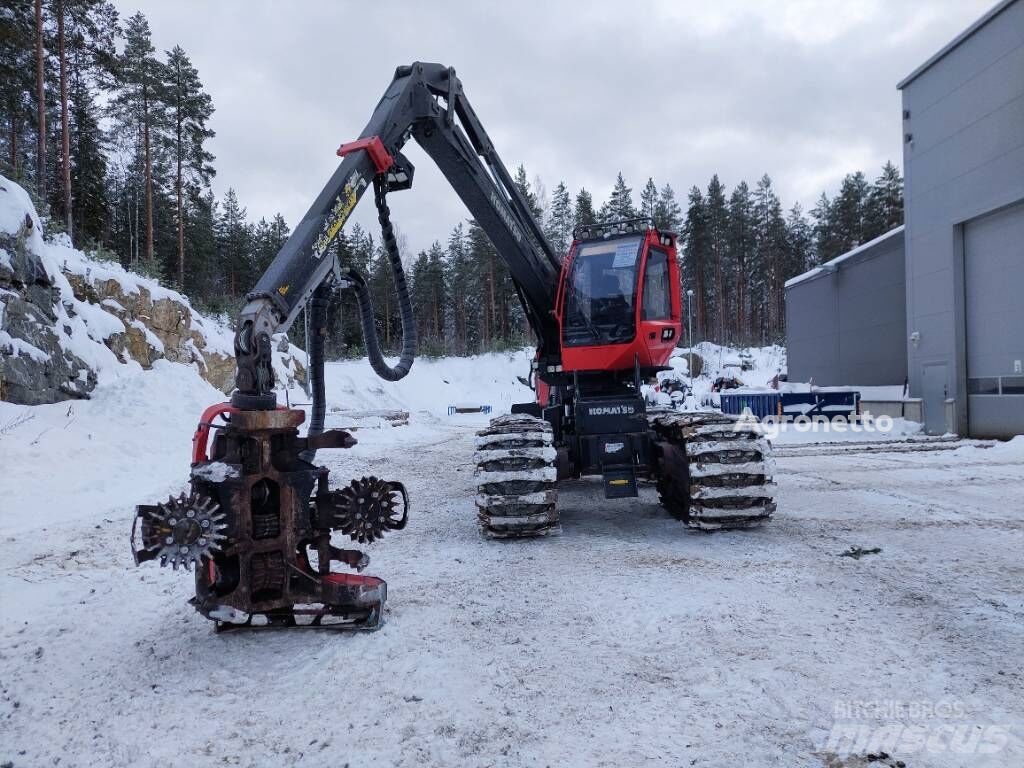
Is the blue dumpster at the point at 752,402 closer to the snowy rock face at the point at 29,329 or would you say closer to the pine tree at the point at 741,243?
the snowy rock face at the point at 29,329

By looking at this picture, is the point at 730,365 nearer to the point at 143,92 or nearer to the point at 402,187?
the point at 143,92

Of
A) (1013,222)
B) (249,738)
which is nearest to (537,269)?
(249,738)

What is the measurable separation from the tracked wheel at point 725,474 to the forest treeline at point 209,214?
15097 millimetres

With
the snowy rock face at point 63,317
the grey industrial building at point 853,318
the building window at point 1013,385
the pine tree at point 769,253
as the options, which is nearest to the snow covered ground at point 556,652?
the snowy rock face at point 63,317

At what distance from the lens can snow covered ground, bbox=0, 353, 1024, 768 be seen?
92.8 inches

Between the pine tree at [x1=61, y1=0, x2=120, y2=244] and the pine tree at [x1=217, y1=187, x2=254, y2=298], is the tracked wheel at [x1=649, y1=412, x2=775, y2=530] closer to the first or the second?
the pine tree at [x1=61, y1=0, x2=120, y2=244]

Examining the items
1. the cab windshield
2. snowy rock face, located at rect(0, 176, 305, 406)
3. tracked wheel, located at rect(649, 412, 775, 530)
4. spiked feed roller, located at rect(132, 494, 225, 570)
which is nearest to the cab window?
the cab windshield

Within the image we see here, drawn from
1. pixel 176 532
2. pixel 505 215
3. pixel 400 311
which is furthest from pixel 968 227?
pixel 176 532

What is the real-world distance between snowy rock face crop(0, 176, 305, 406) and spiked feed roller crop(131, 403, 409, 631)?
20.7ft

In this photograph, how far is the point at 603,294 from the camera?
6812mm

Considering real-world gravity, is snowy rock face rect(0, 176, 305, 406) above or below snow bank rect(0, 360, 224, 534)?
above

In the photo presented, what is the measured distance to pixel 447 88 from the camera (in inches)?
229

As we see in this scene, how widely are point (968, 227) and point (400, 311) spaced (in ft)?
61.0

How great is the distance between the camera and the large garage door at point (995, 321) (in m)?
15.3
